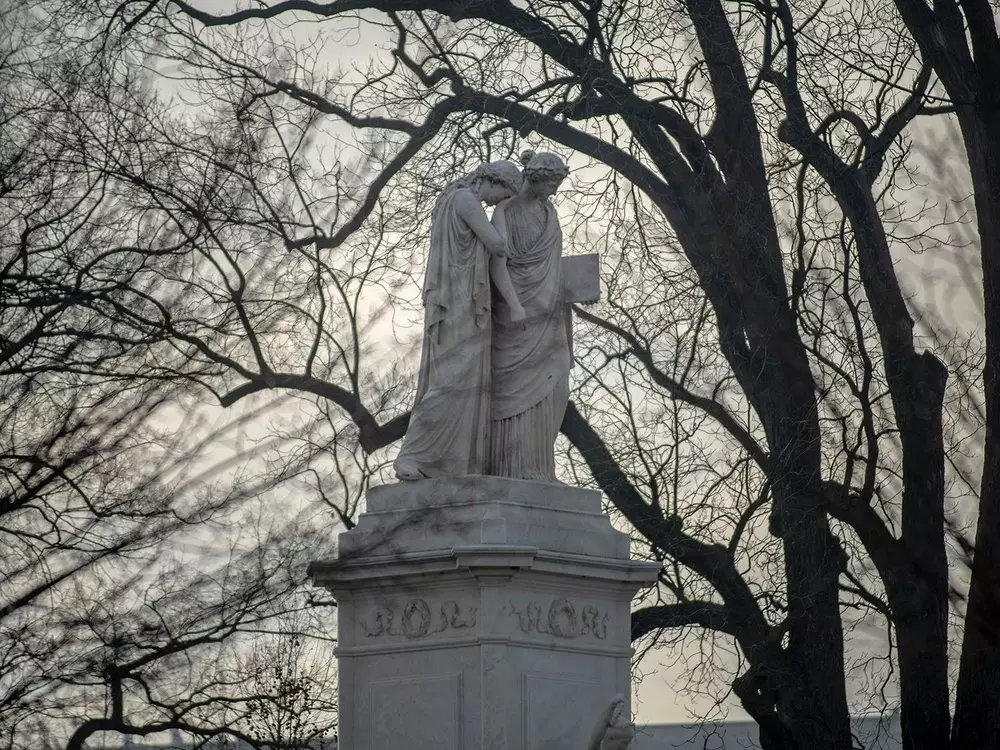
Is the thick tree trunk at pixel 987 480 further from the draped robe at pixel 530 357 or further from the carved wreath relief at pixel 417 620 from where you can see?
the carved wreath relief at pixel 417 620

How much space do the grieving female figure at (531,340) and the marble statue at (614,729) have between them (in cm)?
129

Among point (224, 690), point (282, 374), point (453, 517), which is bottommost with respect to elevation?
point (224, 690)

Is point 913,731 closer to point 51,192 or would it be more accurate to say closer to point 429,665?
point 429,665

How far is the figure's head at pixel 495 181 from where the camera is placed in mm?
11992

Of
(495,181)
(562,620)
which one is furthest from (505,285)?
(562,620)

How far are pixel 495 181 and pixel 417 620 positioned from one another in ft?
7.59

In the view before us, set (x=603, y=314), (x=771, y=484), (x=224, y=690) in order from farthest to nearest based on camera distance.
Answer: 1. (x=603, y=314)
2. (x=771, y=484)
3. (x=224, y=690)

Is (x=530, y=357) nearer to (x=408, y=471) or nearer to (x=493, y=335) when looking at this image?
(x=493, y=335)

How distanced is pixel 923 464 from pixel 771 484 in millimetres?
1230

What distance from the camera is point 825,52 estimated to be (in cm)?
1761

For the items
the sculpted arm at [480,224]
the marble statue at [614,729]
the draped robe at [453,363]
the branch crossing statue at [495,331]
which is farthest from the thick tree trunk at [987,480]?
the sculpted arm at [480,224]

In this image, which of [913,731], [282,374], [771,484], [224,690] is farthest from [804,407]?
[224,690]

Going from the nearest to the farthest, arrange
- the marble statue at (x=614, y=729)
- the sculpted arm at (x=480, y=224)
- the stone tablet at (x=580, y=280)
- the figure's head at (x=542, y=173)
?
1. the marble statue at (x=614, y=729)
2. the sculpted arm at (x=480, y=224)
3. the figure's head at (x=542, y=173)
4. the stone tablet at (x=580, y=280)

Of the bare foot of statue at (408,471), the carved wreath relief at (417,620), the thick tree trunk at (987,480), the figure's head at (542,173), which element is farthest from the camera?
the thick tree trunk at (987,480)
